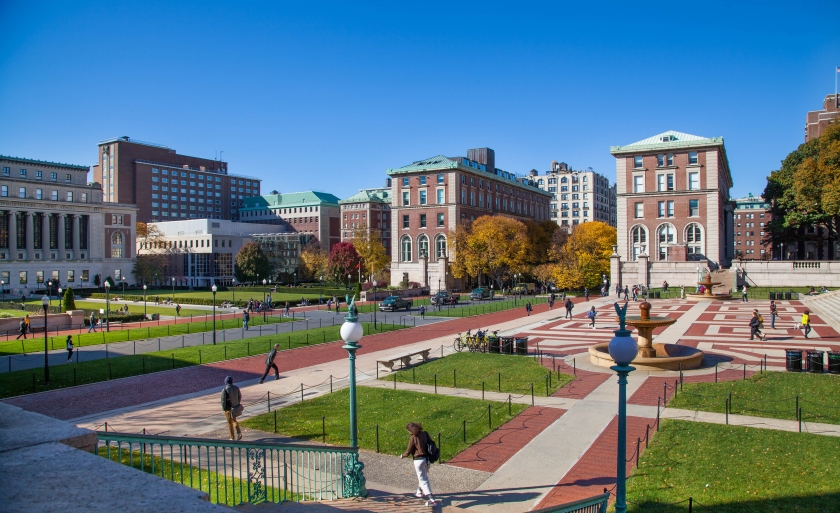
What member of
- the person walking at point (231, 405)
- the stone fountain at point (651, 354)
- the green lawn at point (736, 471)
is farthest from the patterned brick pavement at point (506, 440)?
the stone fountain at point (651, 354)

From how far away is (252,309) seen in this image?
57031 mm

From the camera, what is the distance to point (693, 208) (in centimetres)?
7181

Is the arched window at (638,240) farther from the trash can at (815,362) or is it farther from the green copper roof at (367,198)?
the green copper roof at (367,198)

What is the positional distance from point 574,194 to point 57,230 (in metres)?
120

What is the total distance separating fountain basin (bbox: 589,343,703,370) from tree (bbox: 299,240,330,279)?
71602 millimetres

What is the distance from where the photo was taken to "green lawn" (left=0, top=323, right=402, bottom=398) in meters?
23.8

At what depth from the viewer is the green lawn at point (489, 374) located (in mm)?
21266

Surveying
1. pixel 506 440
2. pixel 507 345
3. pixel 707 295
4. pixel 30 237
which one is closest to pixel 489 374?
pixel 507 345

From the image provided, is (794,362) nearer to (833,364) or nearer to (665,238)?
(833,364)

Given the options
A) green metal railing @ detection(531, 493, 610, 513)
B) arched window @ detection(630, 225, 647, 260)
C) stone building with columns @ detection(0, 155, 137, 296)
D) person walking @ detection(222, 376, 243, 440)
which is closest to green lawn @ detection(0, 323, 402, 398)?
person walking @ detection(222, 376, 243, 440)

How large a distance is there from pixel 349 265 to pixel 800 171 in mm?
62755

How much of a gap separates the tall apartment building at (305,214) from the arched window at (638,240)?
7168 centimetres

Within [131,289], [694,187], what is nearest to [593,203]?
[694,187]

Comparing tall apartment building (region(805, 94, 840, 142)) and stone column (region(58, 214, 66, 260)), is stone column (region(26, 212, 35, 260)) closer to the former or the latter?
stone column (region(58, 214, 66, 260))
